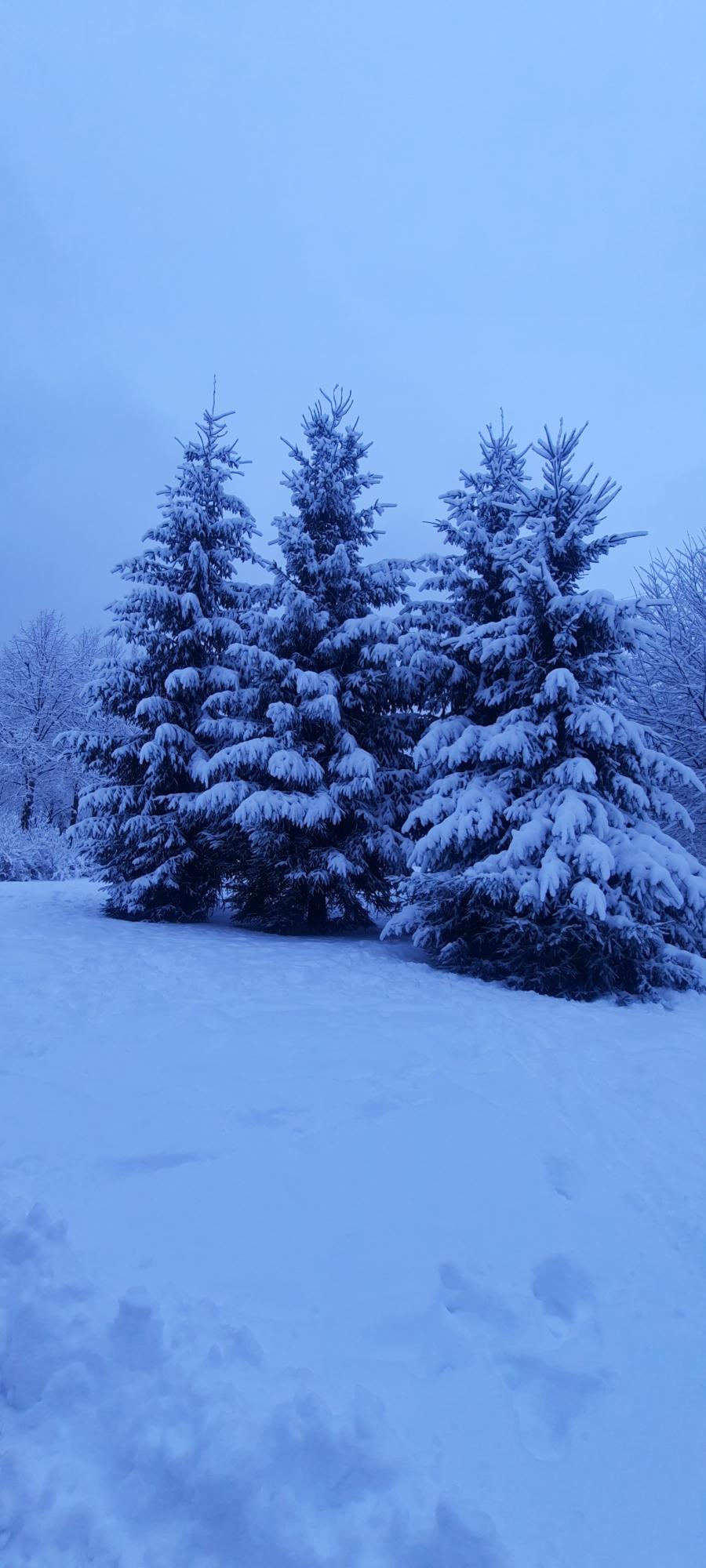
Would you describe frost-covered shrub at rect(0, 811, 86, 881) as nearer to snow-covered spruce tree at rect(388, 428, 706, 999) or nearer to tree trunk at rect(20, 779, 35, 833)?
tree trunk at rect(20, 779, 35, 833)

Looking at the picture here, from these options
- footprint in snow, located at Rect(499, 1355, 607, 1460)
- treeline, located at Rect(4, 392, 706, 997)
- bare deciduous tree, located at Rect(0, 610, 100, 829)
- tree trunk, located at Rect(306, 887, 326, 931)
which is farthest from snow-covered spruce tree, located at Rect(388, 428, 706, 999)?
bare deciduous tree, located at Rect(0, 610, 100, 829)

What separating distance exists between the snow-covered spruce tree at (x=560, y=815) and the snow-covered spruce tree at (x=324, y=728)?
64.5 inches

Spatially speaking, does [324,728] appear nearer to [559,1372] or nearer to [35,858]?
[559,1372]

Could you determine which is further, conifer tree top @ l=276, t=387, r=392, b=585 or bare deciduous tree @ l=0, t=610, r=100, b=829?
bare deciduous tree @ l=0, t=610, r=100, b=829

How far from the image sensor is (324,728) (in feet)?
34.9

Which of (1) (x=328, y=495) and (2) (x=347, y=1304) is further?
(1) (x=328, y=495)

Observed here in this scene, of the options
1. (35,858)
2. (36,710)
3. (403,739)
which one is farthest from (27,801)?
(403,739)

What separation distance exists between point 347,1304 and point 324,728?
8.31m

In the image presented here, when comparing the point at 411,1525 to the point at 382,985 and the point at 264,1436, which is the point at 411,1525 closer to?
the point at 264,1436

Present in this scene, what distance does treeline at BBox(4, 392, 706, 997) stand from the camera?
7617 millimetres

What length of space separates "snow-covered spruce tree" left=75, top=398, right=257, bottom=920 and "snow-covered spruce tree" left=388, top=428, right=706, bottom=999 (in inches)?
163

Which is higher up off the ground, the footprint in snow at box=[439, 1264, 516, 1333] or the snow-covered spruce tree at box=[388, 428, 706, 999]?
the snow-covered spruce tree at box=[388, 428, 706, 999]

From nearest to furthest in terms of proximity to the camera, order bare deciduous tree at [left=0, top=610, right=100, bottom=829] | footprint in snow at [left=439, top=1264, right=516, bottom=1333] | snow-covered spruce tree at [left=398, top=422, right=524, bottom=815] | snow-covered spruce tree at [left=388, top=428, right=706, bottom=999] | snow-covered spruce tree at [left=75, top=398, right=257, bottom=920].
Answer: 1. footprint in snow at [left=439, top=1264, right=516, bottom=1333]
2. snow-covered spruce tree at [left=388, top=428, right=706, bottom=999]
3. snow-covered spruce tree at [left=398, top=422, right=524, bottom=815]
4. snow-covered spruce tree at [left=75, top=398, right=257, bottom=920]
5. bare deciduous tree at [left=0, top=610, right=100, bottom=829]

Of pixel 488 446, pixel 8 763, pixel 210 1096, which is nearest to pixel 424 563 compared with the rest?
pixel 488 446
